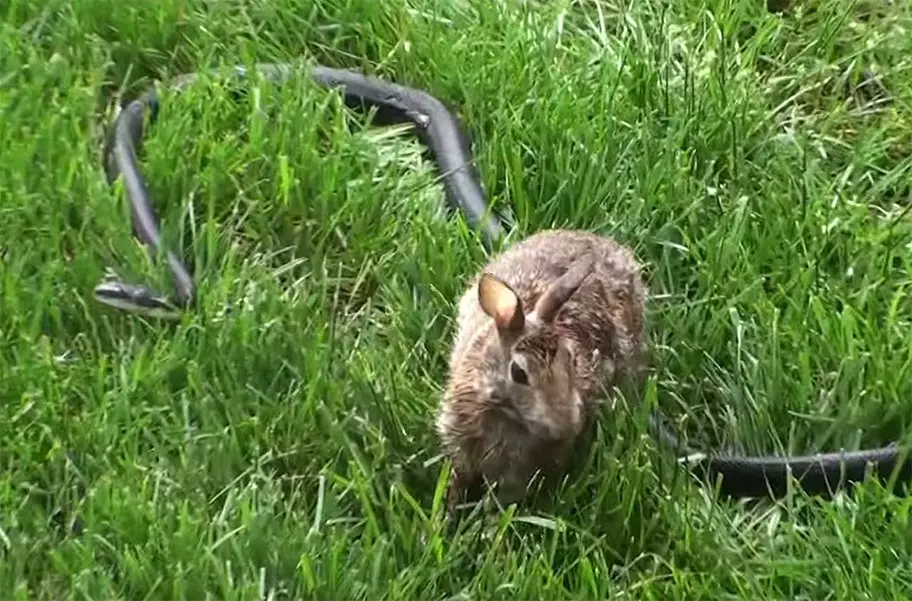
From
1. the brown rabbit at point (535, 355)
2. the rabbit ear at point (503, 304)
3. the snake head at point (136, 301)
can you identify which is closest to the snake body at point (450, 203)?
the snake head at point (136, 301)

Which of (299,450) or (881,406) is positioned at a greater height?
(299,450)

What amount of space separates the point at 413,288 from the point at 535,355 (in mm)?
683

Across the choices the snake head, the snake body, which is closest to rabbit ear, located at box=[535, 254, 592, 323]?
the snake body

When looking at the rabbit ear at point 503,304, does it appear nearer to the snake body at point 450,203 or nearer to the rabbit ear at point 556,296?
the rabbit ear at point 556,296

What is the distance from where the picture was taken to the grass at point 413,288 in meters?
2.79

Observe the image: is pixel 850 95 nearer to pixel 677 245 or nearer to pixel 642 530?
pixel 677 245

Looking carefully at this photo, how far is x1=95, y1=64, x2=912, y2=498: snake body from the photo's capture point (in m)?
3.02

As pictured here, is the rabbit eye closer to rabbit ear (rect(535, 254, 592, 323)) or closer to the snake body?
rabbit ear (rect(535, 254, 592, 323))

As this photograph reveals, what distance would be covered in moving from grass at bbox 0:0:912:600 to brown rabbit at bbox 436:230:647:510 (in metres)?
0.08

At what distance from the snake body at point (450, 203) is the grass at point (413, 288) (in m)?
0.05

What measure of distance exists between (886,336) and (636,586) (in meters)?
0.79

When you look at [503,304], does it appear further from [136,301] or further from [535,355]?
[136,301]

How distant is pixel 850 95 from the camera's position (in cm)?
401

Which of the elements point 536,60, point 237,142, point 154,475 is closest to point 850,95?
point 536,60
